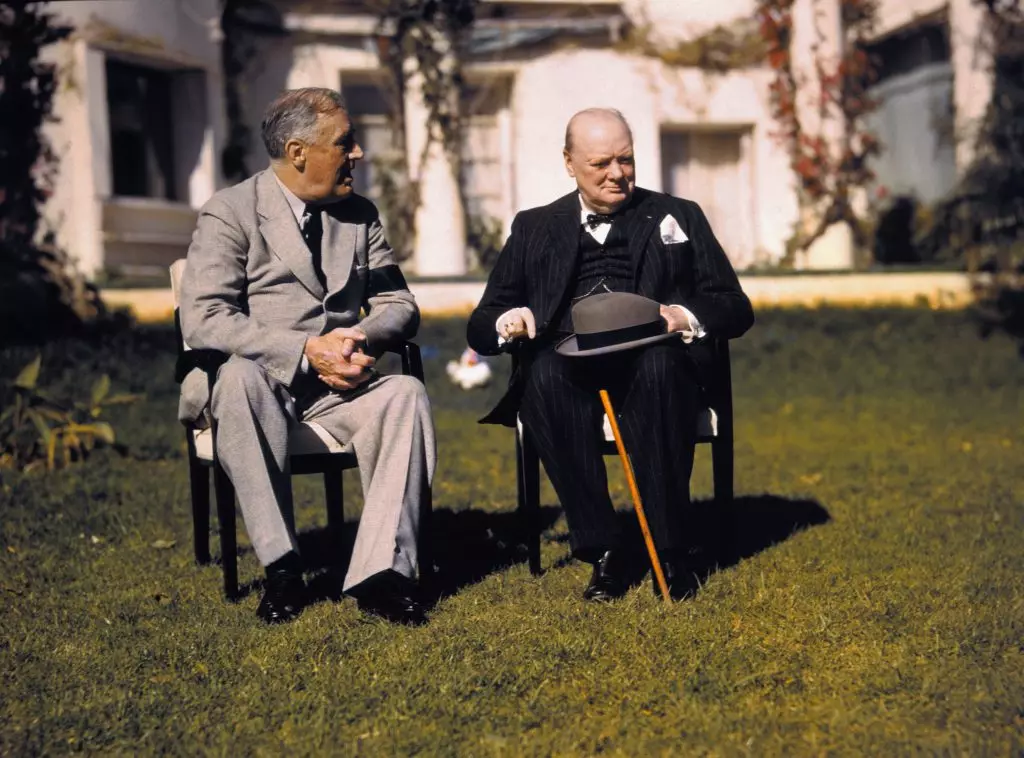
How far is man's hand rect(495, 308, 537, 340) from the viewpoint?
13.0ft

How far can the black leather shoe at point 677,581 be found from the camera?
3.87m

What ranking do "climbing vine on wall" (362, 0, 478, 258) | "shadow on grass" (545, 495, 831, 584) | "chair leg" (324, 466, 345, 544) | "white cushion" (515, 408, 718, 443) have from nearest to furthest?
"white cushion" (515, 408, 718, 443) → "shadow on grass" (545, 495, 831, 584) → "chair leg" (324, 466, 345, 544) → "climbing vine on wall" (362, 0, 478, 258)

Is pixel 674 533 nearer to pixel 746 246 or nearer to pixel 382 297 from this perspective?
pixel 382 297

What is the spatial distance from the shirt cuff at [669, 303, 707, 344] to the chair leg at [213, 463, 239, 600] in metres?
1.53

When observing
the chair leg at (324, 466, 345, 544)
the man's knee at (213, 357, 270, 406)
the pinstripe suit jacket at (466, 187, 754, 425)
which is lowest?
the chair leg at (324, 466, 345, 544)

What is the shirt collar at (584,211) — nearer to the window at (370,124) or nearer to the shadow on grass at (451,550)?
the shadow on grass at (451,550)

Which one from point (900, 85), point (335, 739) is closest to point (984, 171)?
point (900, 85)

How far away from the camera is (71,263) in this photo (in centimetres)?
941

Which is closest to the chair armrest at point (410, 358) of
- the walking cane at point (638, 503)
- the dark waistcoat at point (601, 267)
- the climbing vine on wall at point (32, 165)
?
the dark waistcoat at point (601, 267)

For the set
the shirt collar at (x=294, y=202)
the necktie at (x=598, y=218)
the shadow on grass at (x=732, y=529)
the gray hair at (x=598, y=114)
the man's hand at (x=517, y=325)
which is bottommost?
the shadow on grass at (x=732, y=529)

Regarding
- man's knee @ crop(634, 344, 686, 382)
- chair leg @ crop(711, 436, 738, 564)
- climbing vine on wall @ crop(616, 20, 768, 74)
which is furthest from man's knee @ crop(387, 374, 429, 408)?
climbing vine on wall @ crop(616, 20, 768, 74)

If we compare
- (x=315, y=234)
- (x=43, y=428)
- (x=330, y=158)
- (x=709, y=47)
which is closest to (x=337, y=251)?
(x=315, y=234)

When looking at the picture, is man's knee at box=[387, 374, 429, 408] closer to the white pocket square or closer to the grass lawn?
the grass lawn

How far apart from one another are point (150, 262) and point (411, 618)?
324 inches
